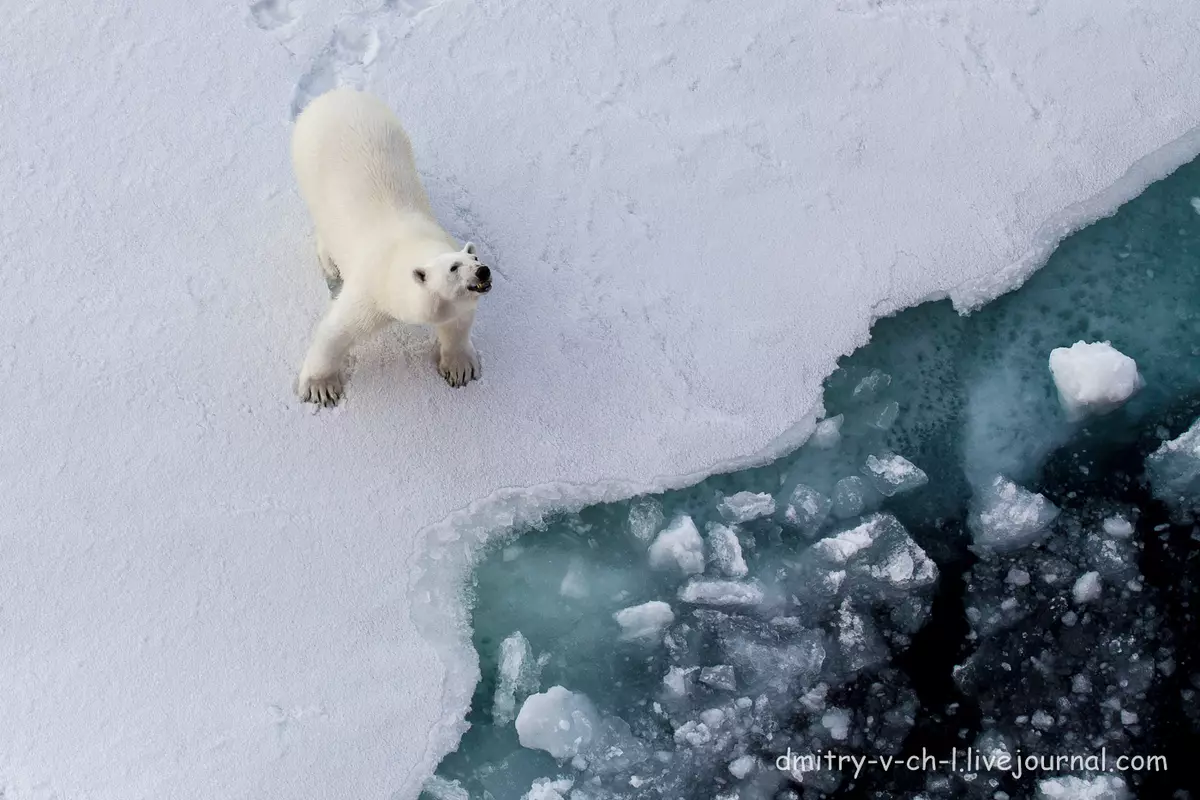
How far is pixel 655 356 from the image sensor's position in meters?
3.31

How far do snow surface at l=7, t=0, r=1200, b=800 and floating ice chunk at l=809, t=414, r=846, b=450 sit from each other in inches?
1.4

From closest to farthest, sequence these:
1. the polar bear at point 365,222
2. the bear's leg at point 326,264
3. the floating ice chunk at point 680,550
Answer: the polar bear at point 365,222
the floating ice chunk at point 680,550
the bear's leg at point 326,264

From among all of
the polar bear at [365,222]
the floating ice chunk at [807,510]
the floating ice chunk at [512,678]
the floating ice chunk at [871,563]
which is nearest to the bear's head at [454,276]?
the polar bear at [365,222]

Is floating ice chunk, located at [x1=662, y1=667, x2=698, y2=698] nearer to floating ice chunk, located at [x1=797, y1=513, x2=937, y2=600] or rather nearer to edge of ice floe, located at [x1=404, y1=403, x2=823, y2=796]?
floating ice chunk, located at [x1=797, y1=513, x2=937, y2=600]

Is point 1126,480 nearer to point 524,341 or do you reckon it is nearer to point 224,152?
point 524,341

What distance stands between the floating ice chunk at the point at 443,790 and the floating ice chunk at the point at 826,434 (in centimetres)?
137

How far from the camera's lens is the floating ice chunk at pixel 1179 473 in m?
3.23

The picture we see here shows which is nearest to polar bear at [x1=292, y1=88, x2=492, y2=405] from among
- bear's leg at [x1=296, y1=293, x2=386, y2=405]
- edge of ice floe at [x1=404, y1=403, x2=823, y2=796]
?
bear's leg at [x1=296, y1=293, x2=386, y2=405]

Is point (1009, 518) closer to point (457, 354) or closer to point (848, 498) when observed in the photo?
point (848, 498)

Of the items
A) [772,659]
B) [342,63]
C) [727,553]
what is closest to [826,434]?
[727,553]

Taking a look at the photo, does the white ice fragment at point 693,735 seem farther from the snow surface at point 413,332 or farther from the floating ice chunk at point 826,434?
the floating ice chunk at point 826,434

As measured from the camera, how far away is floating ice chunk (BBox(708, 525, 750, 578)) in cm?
312

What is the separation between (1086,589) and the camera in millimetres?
3123

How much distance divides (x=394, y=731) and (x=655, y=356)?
1.27m
